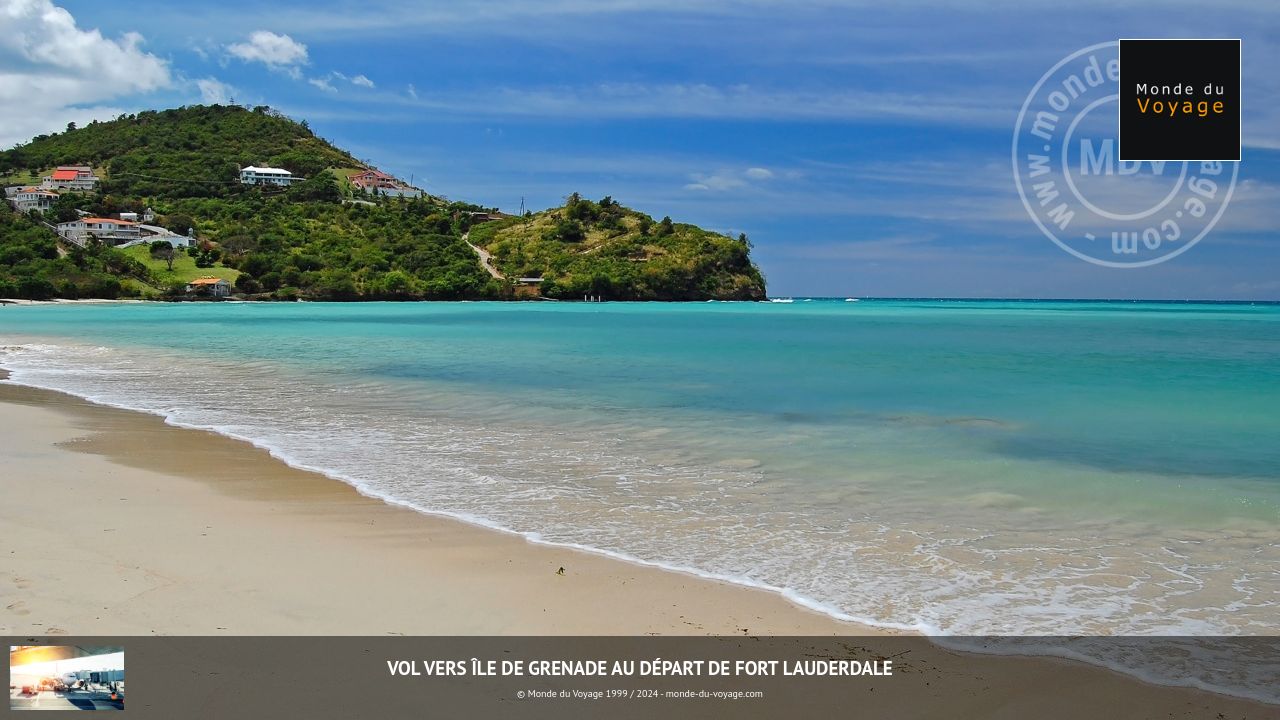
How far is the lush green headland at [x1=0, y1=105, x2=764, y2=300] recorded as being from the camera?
8012cm

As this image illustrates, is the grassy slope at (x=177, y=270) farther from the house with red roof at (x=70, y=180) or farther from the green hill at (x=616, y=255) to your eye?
the green hill at (x=616, y=255)

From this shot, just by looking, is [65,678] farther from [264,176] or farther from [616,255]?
[264,176]

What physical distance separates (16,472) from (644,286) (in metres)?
116

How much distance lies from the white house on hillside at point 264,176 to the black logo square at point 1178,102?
124 m

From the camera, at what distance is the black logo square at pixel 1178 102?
13.6 meters

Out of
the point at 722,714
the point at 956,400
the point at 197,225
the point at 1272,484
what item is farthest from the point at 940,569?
the point at 197,225

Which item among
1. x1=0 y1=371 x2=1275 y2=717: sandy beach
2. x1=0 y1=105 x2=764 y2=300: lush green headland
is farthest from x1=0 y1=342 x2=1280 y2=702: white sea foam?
x1=0 y1=105 x2=764 y2=300: lush green headland

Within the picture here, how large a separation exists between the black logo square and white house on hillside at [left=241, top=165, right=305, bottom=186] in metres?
124

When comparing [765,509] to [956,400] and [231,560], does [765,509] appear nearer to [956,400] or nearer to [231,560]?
[231,560]

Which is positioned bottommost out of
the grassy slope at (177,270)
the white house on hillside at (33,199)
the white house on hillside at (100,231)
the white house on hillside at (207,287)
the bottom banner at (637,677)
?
the bottom banner at (637,677)

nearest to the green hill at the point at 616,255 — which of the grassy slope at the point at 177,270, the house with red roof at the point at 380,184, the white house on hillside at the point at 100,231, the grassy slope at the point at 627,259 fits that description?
the grassy slope at the point at 627,259

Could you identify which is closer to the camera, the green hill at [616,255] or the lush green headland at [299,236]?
the lush green headland at [299,236]

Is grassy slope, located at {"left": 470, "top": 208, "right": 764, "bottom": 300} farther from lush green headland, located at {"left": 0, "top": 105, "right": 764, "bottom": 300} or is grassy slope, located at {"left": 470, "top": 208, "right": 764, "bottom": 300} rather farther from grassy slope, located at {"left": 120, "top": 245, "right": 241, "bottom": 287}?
grassy slope, located at {"left": 120, "top": 245, "right": 241, "bottom": 287}

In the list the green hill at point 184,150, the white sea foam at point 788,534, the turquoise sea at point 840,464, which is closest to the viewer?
the white sea foam at point 788,534
